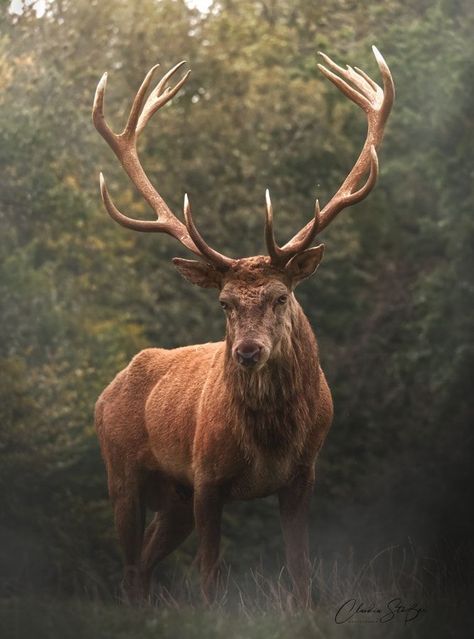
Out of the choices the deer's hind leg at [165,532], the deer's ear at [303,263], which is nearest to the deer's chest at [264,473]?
the deer's ear at [303,263]

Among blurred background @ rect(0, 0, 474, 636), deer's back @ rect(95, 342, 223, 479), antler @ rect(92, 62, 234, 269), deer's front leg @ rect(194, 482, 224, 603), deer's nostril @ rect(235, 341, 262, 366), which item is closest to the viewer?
deer's nostril @ rect(235, 341, 262, 366)

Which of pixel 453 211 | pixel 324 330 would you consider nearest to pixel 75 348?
pixel 324 330

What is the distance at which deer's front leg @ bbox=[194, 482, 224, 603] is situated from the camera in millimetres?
9391

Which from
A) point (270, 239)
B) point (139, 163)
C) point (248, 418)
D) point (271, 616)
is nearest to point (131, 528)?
point (248, 418)

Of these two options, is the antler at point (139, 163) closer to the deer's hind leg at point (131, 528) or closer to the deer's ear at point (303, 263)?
the deer's ear at point (303, 263)

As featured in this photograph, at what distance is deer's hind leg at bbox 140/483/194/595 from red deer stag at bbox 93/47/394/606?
20cm

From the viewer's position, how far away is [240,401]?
9.29 m

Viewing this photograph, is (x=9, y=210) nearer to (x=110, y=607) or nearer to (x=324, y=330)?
(x=324, y=330)

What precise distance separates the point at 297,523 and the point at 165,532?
1.94 m

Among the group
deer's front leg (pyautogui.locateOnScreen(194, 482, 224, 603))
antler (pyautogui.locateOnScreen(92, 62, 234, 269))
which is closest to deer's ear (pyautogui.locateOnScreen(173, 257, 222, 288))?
antler (pyautogui.locateOnScreen(92, 62, 234, 269))

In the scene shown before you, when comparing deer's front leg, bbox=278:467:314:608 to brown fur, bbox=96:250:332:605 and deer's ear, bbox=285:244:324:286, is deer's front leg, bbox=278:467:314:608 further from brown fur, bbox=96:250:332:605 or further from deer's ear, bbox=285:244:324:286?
deer's ear, bbox=285:244:324:286

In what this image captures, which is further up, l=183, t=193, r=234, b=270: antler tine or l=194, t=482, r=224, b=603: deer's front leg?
l=183, t=193, r=234, b=270: antler tine

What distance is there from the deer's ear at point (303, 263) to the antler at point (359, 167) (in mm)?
41

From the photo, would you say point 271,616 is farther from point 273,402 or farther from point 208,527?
point 273,402
